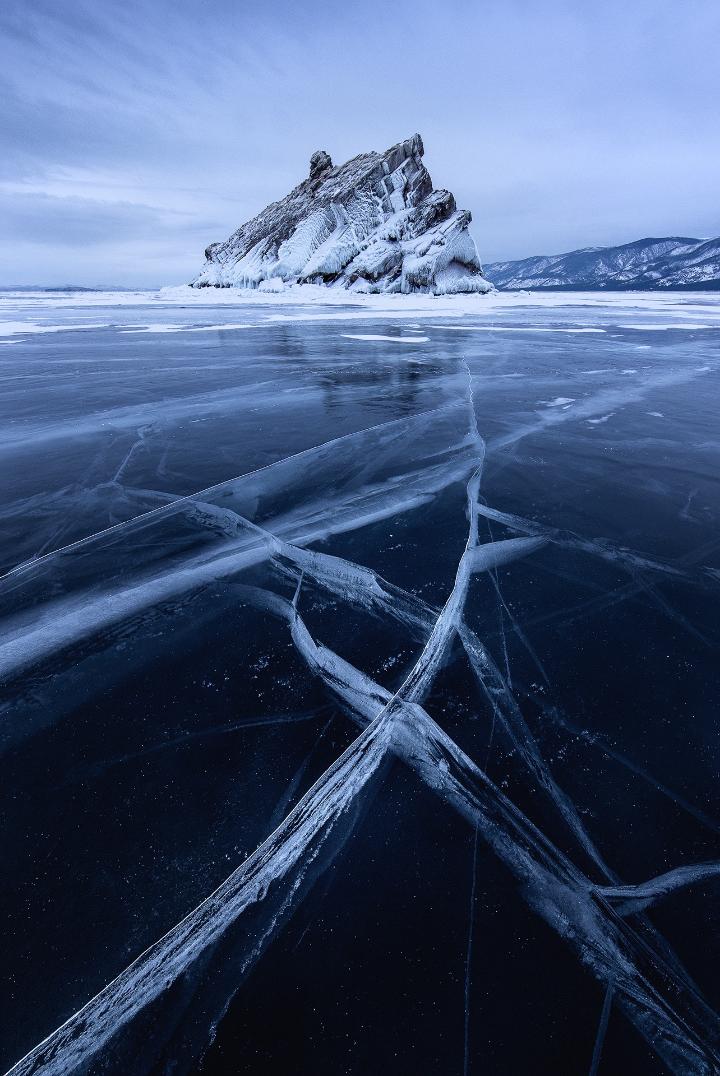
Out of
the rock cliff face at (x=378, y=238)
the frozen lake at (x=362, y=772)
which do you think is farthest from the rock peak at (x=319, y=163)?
the frozen lake at (x=362, y=772)

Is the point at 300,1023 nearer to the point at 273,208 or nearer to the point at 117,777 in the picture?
the point at 117,777

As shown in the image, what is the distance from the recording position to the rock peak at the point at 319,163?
5869 cm

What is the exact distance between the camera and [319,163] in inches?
2319

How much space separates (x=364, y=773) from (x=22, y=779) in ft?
3.97

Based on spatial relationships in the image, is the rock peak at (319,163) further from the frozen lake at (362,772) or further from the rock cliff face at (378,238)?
the frozen lake at (362,772)

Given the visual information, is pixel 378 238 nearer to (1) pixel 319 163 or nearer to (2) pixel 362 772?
(1) pixel 319 163

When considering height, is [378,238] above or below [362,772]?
above

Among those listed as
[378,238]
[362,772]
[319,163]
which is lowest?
[362,772]

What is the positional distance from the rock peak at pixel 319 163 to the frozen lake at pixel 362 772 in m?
71.3

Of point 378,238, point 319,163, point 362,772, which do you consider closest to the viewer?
point 362,772

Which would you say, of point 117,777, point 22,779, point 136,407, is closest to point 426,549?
point 117,777

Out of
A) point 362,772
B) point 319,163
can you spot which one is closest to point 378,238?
point 319,163

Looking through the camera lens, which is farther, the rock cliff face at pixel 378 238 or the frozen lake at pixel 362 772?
the rock cliff face at pixel 378 238

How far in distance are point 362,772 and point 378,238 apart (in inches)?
2050
